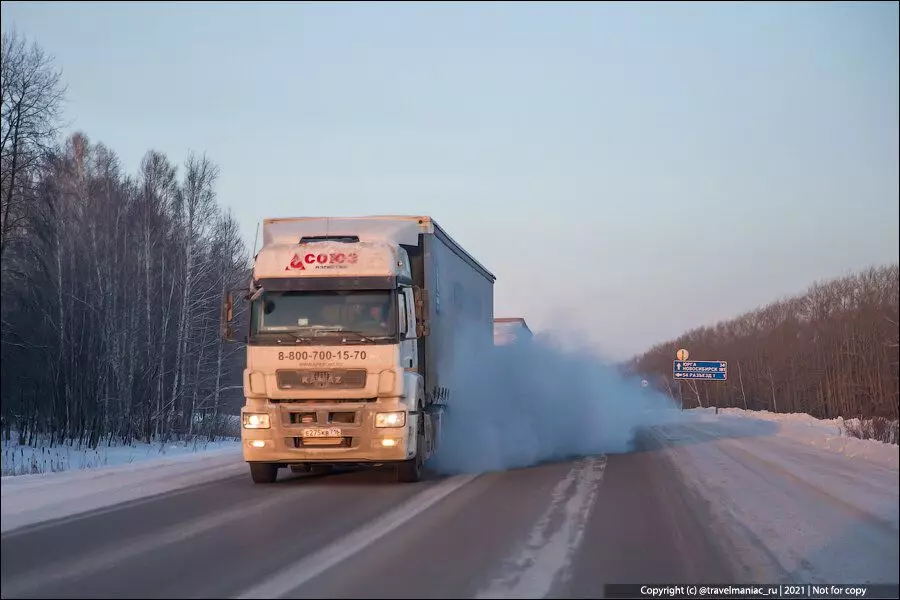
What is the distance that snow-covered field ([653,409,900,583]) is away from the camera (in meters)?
6.77

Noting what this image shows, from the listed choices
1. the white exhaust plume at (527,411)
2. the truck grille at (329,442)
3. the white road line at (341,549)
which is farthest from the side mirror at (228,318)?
the white exhaust plume at (527,411)

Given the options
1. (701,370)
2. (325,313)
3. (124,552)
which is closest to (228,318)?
(325,313)

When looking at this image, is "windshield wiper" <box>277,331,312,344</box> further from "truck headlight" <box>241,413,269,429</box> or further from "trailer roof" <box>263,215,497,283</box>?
"trailer roof" <box>263,215,497,283</box>

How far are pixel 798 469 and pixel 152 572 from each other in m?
11.0

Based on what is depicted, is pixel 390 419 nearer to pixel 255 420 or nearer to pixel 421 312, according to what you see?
pixel 421 312

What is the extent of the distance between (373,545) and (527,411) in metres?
12.0

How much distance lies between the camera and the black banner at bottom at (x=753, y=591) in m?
6.00

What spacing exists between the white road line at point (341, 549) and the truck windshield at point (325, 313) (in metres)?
2.64

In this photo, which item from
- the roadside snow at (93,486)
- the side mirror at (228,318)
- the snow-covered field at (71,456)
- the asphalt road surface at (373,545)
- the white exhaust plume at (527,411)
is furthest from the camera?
the white exhaust plume at (527,411)

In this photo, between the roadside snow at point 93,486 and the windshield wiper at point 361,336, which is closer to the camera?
the roadside snow at point 93,486

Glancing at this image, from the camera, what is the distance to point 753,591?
20.0ft

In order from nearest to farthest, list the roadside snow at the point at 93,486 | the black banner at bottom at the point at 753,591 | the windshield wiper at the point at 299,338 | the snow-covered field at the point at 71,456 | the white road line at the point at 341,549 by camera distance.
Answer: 1. the black banner at bottom at the point at 753,591
2. the white road line at the point at 341,549
3. the roadside snow at the point at 93,486
4. the windshield wiper at the point at 299,338
5. the snow-covered field at the point at 71,456

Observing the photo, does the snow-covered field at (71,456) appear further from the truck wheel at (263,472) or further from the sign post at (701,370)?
the sign post at (701,370)

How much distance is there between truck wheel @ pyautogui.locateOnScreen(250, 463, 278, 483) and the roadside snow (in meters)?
0.96
